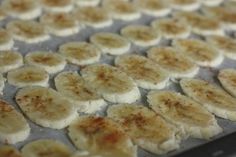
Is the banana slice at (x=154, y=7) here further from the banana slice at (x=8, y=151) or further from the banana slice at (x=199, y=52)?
the banana slice at (x=8, y=151)

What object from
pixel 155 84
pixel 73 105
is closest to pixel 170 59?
pixel 155 84

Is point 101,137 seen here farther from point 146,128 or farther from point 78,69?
point 78,69

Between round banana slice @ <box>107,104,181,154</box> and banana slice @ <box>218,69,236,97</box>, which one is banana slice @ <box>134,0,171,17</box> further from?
round banana slice @ <box>107,104,181,154</box>

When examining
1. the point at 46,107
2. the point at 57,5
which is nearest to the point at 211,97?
the point at 46,107

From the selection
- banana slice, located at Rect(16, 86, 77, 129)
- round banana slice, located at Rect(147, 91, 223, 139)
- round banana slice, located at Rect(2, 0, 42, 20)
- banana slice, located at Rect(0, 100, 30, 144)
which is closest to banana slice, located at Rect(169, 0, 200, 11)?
round banana slice, located at Rect(2, 0, 42, 20)

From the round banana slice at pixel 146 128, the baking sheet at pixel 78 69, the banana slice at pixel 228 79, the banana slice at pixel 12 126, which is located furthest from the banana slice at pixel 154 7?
the banana slice at pixel 12 126

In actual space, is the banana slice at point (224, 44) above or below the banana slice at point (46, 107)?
below
